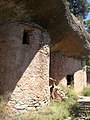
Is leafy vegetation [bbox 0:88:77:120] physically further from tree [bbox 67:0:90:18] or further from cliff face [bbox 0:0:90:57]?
tree [bbox 67:0:90:18]

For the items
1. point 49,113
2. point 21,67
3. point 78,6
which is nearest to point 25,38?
point 21,67

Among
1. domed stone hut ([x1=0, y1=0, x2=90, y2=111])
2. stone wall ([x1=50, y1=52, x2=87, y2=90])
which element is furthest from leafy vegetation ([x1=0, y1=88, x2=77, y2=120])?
stone wall ([x1=50, y1=52, x2=87, y2=90])

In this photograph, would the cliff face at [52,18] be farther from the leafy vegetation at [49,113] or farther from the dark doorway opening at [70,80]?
the leafy vegetation at [49,113]

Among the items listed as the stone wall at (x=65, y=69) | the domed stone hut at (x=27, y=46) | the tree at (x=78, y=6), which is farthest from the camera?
the tree at (x=78, y=6)

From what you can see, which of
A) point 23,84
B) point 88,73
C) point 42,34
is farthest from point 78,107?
point 88,73

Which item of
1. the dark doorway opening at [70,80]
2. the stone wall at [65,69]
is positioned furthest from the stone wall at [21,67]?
the dark doorway opening at [70,80]

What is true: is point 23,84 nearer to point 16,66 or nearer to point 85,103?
point 16,66

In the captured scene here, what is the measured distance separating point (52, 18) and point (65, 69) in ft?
14.7

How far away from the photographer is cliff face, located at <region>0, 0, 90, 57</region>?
7431mm

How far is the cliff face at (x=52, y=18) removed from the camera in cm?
743

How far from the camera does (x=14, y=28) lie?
809 cm

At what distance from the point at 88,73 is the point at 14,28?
37.1 feet

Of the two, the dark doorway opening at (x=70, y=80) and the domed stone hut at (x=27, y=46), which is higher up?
the domed stone hut at (x=27, y=46)

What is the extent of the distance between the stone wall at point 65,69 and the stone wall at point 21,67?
3395mm
